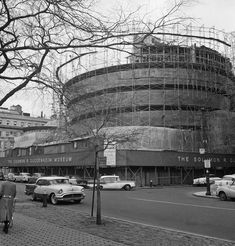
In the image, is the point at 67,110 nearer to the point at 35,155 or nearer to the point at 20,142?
the point at 35,155

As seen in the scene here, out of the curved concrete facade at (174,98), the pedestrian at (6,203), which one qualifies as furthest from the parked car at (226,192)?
the curved concrete facade at (174,98)

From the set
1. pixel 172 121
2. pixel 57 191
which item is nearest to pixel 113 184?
pixel 57 191

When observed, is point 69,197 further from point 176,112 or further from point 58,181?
point 176,112

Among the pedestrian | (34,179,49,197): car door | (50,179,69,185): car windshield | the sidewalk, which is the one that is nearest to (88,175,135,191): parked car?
(50,179,69,185): car windshield

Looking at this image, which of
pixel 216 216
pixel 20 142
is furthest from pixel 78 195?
pixel 20 142

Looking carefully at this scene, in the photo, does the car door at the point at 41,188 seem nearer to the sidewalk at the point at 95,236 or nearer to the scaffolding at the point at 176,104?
the sidewalk at the point at 95,236

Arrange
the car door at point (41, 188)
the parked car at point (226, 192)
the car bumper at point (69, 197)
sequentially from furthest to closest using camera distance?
the parked car at point (226, 192) < the car door at point (41, 188) < the car bumper at point (69, 197)

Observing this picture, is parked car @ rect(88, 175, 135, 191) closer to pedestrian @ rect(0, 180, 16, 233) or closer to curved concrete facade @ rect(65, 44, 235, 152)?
curved concrete facade @ rect(65, 44, 235, 152)

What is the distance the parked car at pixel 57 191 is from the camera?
2023 cm

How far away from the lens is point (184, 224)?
12.5m

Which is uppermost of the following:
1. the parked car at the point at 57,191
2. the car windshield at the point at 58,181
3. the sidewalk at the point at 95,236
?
the car windshield at the point at 58,181

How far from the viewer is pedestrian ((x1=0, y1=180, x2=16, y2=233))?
9312 mm

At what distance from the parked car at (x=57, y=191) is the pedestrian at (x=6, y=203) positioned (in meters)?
10.1

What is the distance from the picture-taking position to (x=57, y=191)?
20312 millimetres
